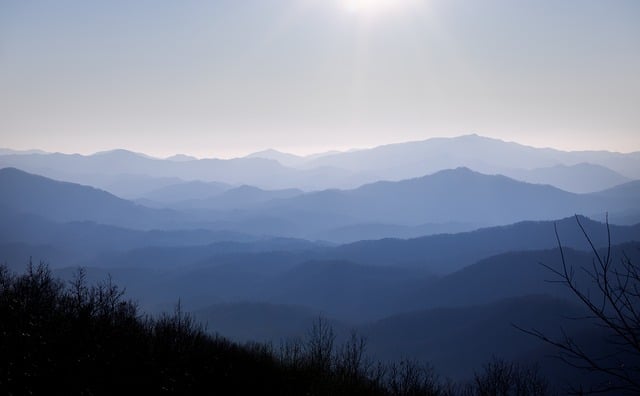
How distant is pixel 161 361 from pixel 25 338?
354 cm

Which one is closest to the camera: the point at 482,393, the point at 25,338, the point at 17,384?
the point at 17,384

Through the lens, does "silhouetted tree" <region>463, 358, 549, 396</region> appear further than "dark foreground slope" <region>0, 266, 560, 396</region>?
Yes

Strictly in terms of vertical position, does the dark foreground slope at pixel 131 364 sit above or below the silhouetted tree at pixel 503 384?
above

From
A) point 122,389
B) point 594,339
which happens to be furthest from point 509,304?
point 122,389

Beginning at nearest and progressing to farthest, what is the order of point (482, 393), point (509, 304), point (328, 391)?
point (328, 391)
point (482, 393)
point (509, 304)

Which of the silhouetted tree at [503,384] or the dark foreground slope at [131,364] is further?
the silhouetted tree at [503,384]

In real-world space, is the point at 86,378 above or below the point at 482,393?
above

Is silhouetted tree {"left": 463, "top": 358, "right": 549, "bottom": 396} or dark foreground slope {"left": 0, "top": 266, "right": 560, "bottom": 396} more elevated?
dark foreground slope {"left": 0, "top": 266, "right": 560, "bottom": 396}

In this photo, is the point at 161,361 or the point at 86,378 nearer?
the point at 86,378

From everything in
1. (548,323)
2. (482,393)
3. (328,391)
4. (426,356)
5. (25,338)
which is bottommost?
(426,356)

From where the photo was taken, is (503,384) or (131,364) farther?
(503,384)

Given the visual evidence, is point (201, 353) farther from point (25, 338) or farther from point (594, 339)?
point (594, 339)

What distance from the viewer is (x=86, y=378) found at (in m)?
10.7

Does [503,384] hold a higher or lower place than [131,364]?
lower
